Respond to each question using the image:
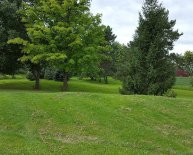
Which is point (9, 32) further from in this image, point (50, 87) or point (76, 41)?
point (50, 87)

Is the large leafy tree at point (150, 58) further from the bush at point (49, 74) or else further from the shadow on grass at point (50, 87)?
the bush at point (49, 74)

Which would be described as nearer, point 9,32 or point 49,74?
point 9,32

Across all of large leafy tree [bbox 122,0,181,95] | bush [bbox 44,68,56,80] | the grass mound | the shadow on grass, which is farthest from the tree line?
bush [bbox 44,68,56,80]

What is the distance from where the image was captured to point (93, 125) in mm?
15242

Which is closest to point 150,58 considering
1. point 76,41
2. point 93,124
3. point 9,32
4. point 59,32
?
point 76,41

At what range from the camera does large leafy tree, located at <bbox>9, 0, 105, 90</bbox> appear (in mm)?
36531

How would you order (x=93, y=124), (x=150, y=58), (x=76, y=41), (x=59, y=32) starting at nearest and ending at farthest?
(x=93, y=124) < (x=150, y=58) < (x=76, y=41) < (x=59, y=32)

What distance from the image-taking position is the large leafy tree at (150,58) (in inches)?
1251

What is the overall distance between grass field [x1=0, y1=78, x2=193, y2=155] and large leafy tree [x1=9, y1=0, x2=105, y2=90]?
54.7ft

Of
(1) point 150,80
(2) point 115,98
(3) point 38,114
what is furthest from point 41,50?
(3) point 38,114

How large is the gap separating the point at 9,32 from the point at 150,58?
48.7ft

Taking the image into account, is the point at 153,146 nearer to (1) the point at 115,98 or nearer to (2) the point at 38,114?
(2) the point at 38,114

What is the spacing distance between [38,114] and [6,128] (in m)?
2.16

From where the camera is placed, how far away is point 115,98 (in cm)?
1986
